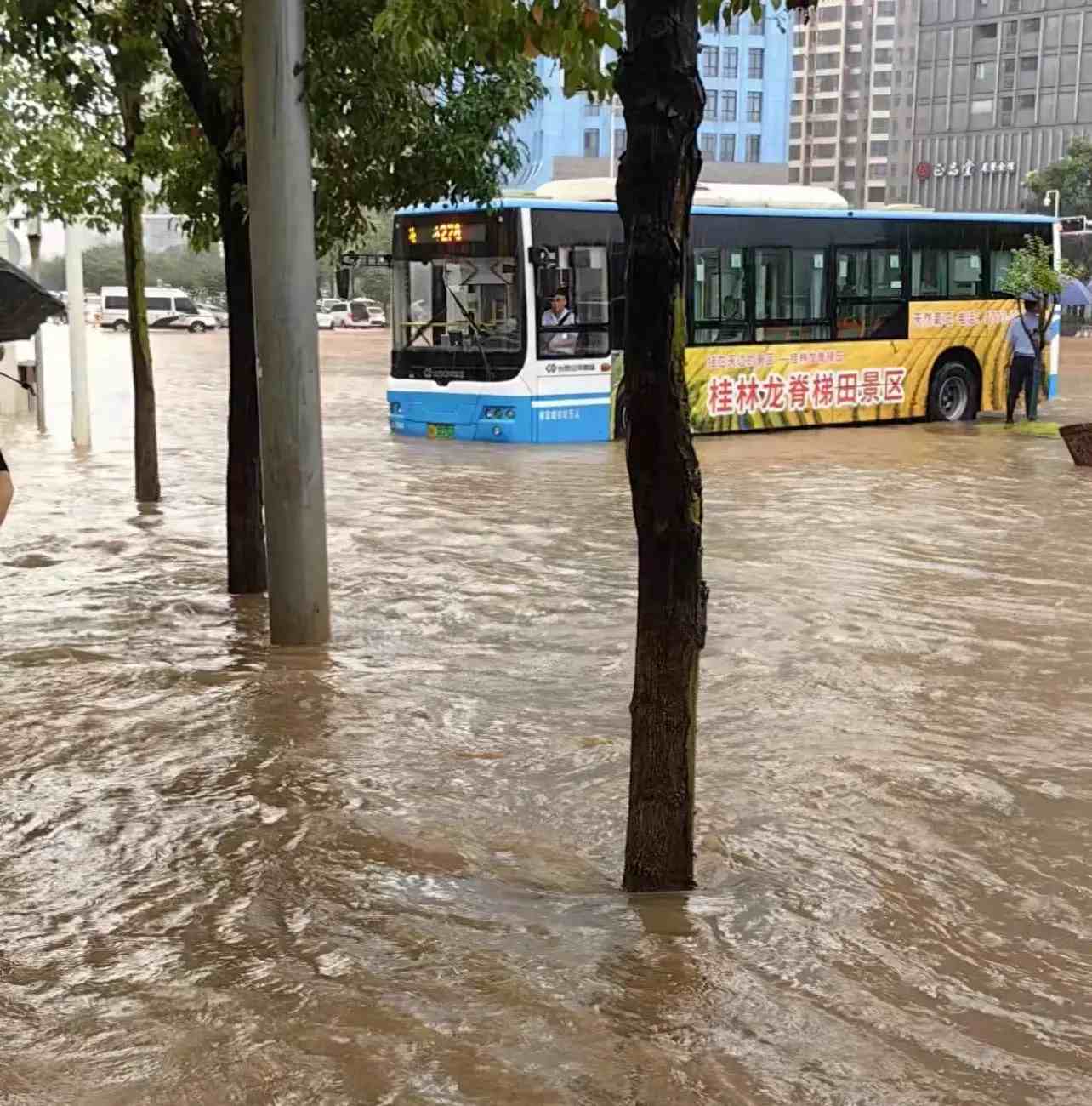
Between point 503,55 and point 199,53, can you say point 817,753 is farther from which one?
point 199,53

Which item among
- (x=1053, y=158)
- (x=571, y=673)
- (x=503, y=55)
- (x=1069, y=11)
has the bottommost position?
(x=571, y=673)

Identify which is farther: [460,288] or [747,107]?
[747,107]

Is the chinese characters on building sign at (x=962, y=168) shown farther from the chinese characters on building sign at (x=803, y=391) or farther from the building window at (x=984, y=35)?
the chinese characters on building sign at (x=803, y=391)

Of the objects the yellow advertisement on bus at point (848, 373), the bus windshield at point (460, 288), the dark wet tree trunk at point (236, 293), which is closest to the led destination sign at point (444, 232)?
the bus windshield at point (460, 288)

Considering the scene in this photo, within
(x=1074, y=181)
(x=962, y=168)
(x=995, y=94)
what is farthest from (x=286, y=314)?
(x=995, y=94)

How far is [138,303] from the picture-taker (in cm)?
1347

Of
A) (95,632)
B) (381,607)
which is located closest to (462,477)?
(381,607)

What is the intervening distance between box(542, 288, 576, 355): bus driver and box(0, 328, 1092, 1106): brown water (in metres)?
7.23

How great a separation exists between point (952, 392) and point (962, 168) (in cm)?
9291

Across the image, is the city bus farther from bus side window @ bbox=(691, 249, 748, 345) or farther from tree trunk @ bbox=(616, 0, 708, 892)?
tree trunk @ bbox=(616, 0, 708, 892)

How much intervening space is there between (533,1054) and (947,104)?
118 metres

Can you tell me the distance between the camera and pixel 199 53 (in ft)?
30.9

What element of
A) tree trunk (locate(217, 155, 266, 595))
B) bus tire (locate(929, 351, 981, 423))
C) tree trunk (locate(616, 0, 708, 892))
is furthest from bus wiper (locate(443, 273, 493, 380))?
tree trunk (locate(616, 0, 708, 892))

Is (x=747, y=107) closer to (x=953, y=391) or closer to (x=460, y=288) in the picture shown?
(x=953, y=391)
